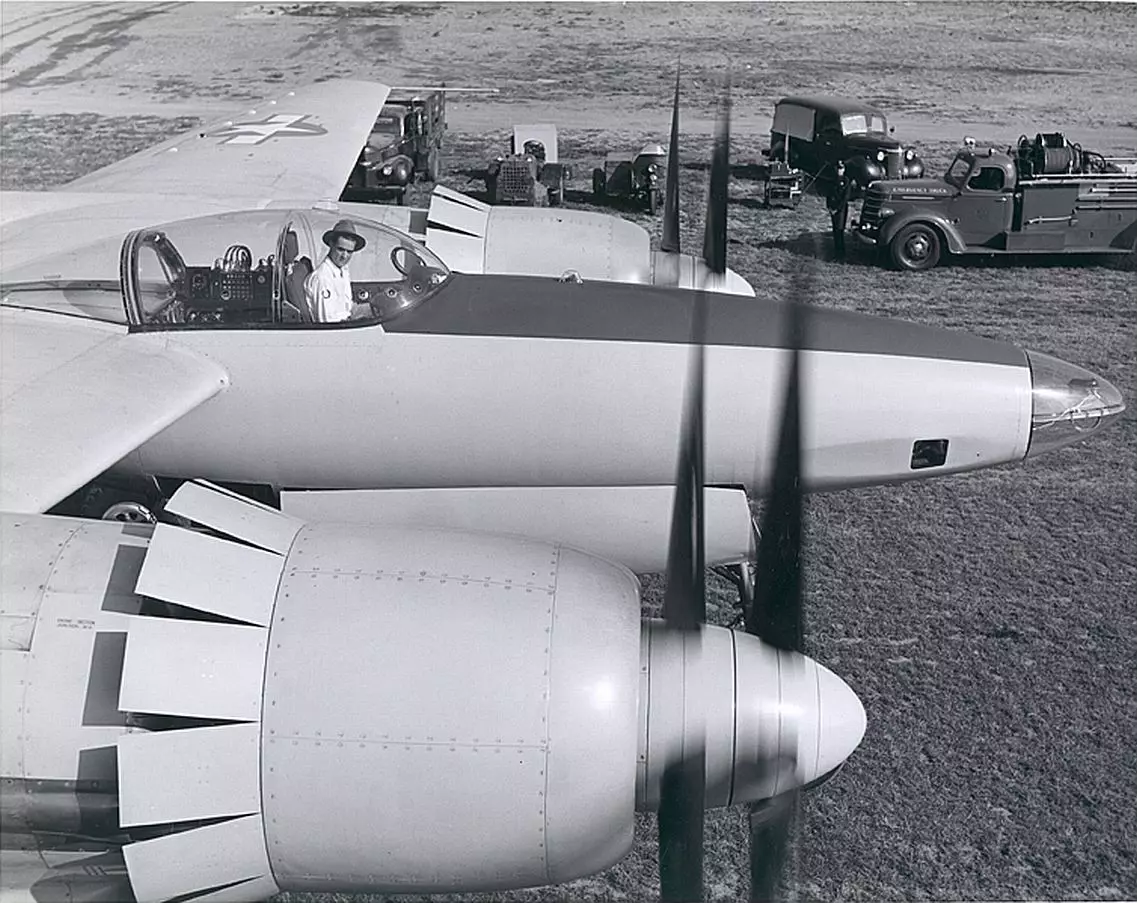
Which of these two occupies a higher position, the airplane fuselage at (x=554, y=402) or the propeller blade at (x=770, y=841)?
the airplane fuselage at (x=554, y=402)

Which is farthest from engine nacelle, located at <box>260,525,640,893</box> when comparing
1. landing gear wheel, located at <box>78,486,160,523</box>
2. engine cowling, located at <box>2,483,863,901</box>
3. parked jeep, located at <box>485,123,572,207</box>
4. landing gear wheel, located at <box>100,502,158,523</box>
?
parked jeep, located at <box>485,123,572,207</box>

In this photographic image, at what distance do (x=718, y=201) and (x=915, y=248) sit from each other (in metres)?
6.92

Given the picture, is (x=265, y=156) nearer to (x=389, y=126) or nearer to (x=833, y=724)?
(x=389, y=126)

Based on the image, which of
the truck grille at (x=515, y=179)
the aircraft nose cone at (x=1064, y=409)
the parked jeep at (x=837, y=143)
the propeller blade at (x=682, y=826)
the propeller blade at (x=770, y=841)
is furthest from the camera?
the parked jeep at (x=837, y=143)

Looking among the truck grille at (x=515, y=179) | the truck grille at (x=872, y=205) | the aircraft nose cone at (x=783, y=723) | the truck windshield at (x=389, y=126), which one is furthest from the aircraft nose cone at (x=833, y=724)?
the truck windshield at (x=389, y=126)

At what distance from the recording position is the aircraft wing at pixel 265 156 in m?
11.2

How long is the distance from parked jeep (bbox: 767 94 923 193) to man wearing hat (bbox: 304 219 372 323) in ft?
37.0

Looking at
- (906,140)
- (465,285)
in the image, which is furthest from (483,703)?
(906,140)

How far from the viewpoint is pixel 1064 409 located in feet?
24.1

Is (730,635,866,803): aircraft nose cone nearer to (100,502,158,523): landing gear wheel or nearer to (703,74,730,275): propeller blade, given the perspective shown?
(100,502,158,523): landing gear wheel

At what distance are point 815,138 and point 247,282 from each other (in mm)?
13496

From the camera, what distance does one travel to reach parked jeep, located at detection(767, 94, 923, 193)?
17.1m

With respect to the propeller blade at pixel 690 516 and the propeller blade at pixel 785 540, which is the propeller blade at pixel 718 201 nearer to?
the propeller blade at pixel 690 516

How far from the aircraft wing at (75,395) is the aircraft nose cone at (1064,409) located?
5.12 metres
